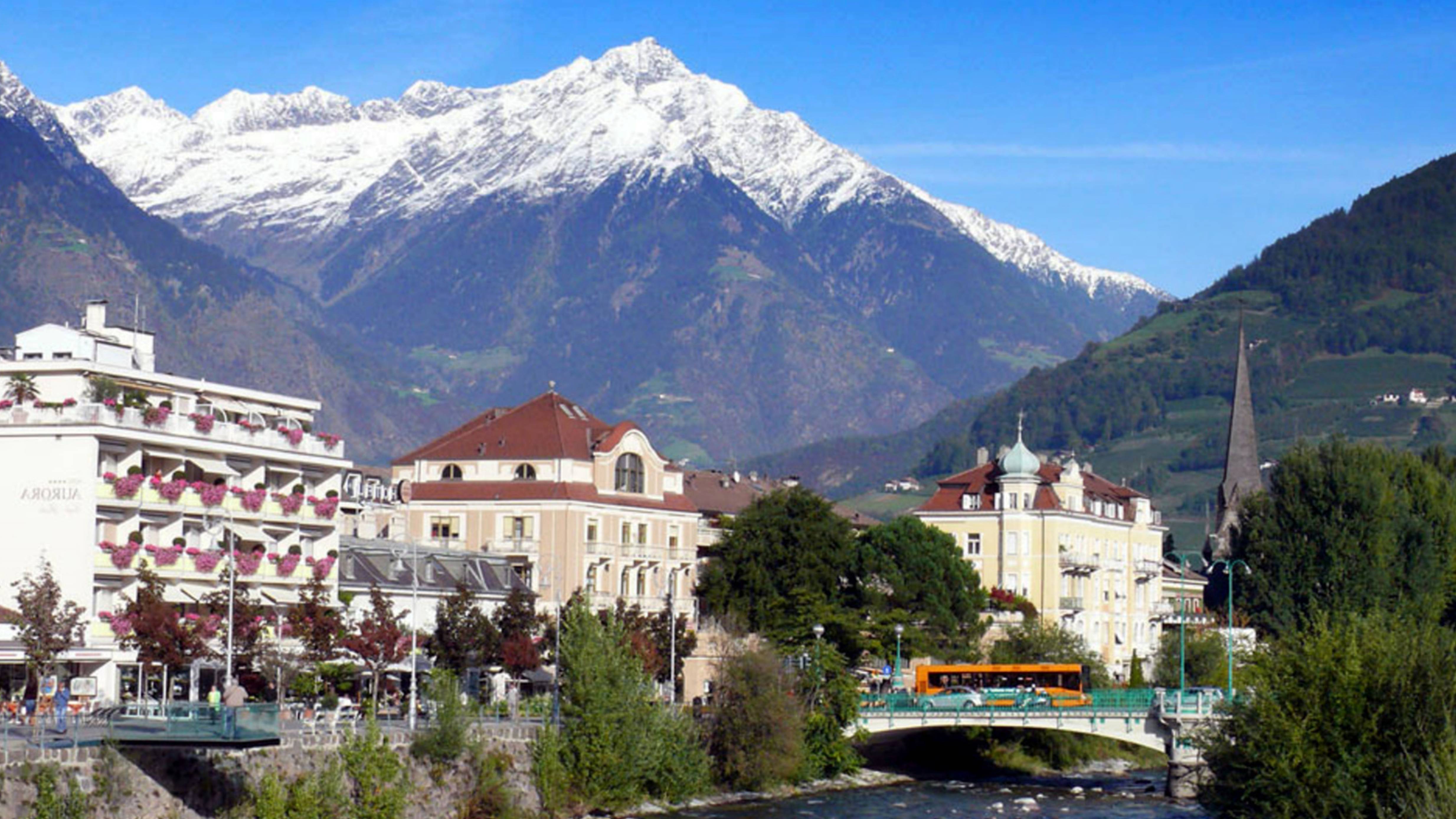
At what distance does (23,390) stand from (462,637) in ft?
65.5

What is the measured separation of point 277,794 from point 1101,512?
340ft

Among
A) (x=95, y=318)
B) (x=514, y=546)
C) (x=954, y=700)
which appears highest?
(x=95, y=318)

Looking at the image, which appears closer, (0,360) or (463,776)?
(463,776)

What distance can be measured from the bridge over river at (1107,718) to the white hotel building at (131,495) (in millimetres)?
27051

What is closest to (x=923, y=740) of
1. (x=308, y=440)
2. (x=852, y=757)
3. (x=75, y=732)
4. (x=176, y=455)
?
(x=852, y=757)

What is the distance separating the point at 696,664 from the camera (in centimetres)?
11131

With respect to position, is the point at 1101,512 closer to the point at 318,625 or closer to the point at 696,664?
the point at 696,664

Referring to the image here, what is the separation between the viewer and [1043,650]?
5231 inches

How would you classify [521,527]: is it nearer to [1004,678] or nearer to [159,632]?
[1004,678]

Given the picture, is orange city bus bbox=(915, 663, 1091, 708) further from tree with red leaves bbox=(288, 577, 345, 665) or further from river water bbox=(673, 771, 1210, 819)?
tree with red leaves bbox=(288, 577, 345, 665)

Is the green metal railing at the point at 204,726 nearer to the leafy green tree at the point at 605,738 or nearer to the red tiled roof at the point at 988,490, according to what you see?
the leafy green tree at the point at 605,738

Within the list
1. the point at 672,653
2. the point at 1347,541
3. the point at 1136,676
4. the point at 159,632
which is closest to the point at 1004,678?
the point at 672,653

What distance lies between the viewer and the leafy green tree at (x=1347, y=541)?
147750 millimetres

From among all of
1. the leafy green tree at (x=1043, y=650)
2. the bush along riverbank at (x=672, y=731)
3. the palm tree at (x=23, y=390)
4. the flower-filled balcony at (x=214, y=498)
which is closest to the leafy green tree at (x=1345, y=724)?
the bush along riverbank at (x=672, y=731)
